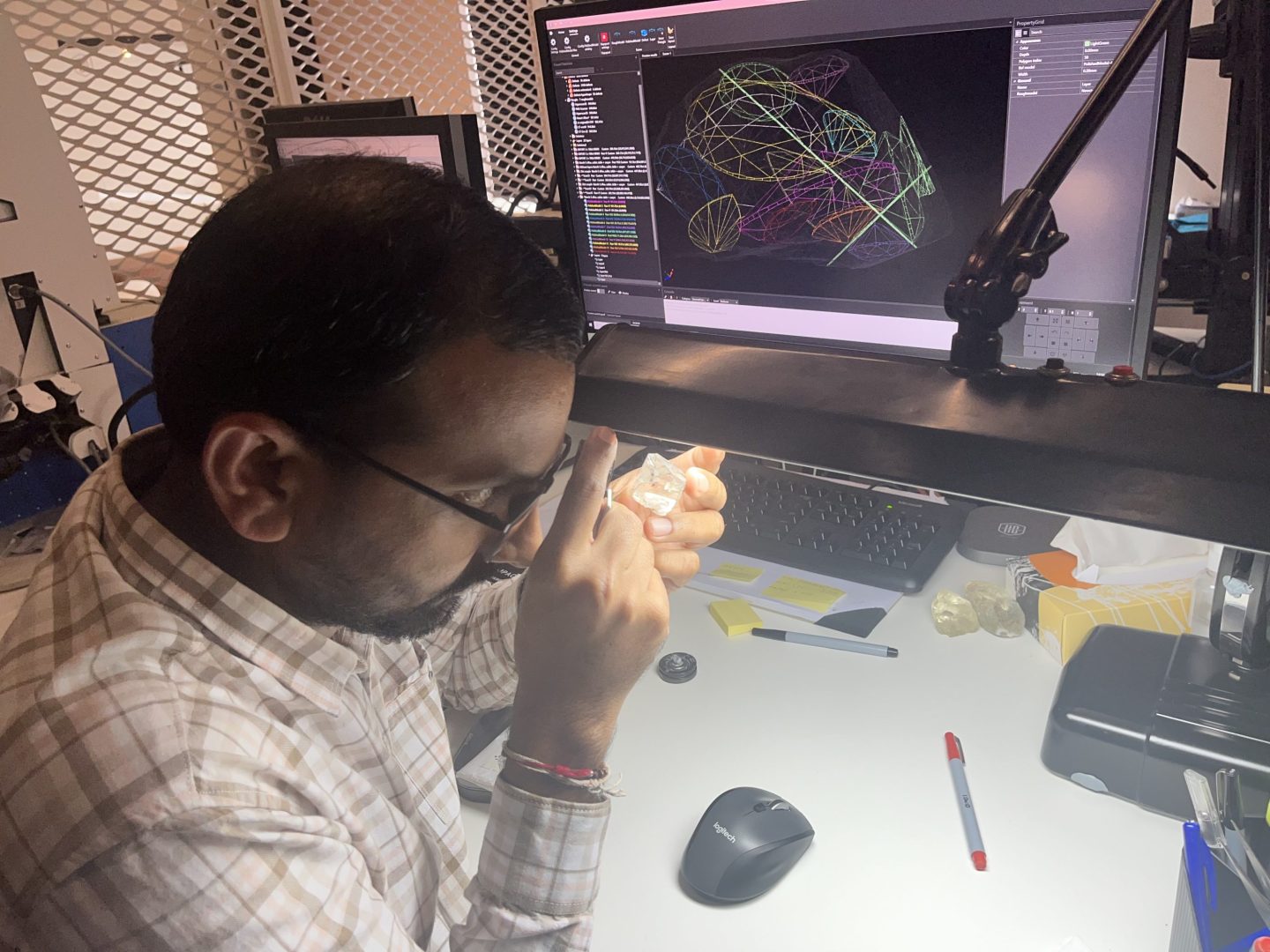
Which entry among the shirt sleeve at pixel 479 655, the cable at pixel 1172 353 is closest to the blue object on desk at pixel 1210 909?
the shirt sleeve at pixel 479 655

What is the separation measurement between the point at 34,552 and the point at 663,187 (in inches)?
39.0

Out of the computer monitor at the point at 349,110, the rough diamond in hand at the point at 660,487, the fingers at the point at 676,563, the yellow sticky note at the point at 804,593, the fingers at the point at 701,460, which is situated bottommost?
the yellow sticky note at the point at 804,593

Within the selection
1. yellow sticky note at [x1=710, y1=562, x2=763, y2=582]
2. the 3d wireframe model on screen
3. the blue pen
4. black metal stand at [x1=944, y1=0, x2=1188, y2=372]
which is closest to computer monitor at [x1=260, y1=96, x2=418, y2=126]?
the 3d wireframe model on screen

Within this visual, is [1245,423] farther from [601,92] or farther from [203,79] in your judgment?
[203,79]

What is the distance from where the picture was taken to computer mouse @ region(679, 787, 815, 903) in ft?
Result: 2.26

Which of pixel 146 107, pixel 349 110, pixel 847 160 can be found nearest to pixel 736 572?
pixel 847 160

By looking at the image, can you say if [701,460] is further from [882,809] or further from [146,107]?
[146,107]

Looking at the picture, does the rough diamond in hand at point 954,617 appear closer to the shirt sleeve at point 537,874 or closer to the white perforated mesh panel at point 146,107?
the shirt sleeve at point 537,874

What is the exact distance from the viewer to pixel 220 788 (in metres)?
0.50

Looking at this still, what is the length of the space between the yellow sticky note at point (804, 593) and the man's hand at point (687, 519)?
0.69 ft

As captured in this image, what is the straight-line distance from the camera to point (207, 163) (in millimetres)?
1642

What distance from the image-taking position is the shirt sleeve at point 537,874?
25.6 inches

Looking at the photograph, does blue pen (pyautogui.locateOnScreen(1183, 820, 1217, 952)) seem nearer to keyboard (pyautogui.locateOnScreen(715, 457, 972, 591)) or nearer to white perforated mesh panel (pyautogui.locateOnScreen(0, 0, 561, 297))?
keyboard (pyautogui.locateOnScreen(715, 457, 972, 591))

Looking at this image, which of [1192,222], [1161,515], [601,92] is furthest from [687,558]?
[1192,222]
